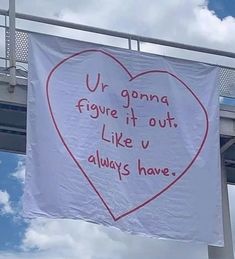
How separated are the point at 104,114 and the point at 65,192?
48.4 inches

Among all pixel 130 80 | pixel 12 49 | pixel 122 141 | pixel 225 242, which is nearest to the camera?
pixel 12 49

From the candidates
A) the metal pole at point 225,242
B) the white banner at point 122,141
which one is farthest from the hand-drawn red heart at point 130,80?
the metal pole at point 225,242

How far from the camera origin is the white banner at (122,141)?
944cm

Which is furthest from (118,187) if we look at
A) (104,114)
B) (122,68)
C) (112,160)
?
(122,68)

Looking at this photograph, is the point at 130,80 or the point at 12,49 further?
the point at 130,80

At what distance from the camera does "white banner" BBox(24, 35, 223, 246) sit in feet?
31.0

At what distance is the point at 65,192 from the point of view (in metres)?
9.34

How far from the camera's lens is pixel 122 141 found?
32.6ft

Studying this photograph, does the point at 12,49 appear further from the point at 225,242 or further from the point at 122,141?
the point at 225,242

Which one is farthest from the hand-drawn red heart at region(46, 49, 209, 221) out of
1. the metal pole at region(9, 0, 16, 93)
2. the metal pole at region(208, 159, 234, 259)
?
the metal pole at region(208, 159, 234, 259)

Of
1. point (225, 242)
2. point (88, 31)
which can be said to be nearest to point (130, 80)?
point (88, 31)

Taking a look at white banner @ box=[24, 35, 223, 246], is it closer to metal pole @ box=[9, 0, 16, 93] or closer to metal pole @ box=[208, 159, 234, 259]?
metal pole @ box=[9, 0, 16, 93]

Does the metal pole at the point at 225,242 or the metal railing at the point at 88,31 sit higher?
the metal railing at the point at 88,31

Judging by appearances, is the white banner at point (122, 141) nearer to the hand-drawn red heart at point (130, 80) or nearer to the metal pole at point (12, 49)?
the hand-drawn red heart at point (130, 80)
